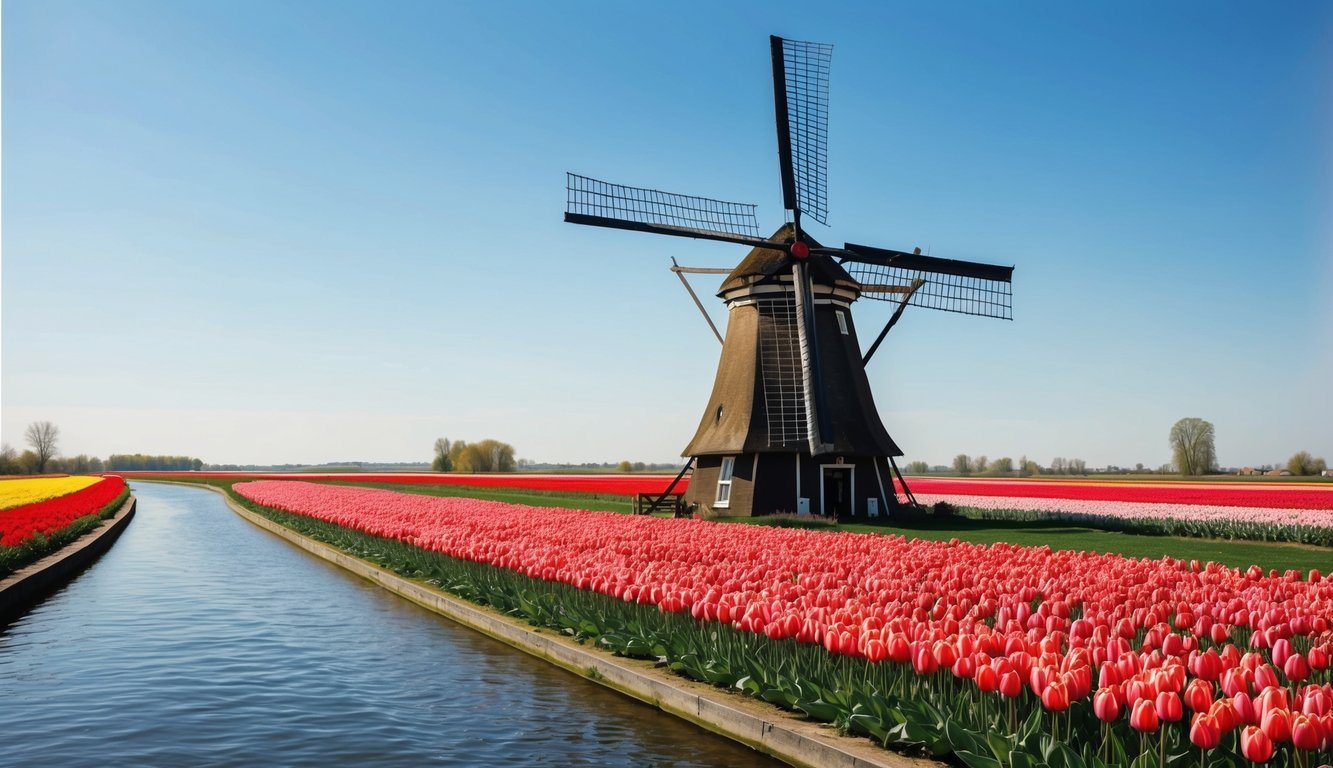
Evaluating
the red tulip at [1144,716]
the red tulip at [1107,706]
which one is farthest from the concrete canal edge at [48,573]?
the red tulip at [1144,716]

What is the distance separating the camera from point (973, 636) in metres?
6.96

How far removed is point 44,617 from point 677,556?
971cm

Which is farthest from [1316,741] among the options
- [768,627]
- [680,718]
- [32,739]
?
[32,739]

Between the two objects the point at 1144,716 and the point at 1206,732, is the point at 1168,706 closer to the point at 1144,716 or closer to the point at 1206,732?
the point at 1144,716

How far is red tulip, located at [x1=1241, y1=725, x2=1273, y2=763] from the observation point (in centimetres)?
489

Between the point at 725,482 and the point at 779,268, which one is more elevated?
the point at 779,268

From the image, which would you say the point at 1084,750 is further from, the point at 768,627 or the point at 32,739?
the point at 32,739

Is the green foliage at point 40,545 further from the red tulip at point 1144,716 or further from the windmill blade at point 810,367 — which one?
the red tulip at point 1144,716

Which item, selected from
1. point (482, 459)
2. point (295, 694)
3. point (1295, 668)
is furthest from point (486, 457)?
point (1295, 668)

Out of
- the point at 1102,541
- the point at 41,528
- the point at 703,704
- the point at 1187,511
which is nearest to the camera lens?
the point at 703,704

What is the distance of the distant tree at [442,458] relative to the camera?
12194 centimetres

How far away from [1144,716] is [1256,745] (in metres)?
0.55

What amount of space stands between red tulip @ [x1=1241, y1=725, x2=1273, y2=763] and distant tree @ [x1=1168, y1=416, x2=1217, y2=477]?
105393 mm

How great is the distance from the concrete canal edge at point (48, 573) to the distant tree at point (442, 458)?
93305 millimetres
